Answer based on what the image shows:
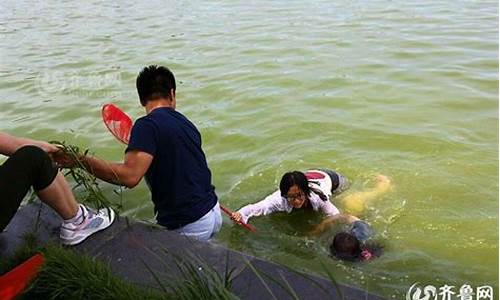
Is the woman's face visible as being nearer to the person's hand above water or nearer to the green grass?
the person's hand above water

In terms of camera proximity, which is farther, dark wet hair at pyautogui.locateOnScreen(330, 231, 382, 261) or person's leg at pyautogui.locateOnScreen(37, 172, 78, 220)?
dark wet hair at pyautogui.locateOnScreen(330, 231, 382, 261)

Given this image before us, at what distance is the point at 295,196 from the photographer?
14.9 feet

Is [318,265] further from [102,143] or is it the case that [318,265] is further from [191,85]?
[191,85]

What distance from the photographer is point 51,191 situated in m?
3.21

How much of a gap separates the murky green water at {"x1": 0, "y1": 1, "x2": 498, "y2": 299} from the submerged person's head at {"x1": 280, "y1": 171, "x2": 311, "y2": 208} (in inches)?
15.6

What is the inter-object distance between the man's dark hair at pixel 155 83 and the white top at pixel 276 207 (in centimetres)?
160

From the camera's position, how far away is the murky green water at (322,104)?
15.2 ft

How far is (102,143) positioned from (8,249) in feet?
11.1

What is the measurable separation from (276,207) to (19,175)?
96.2 inches

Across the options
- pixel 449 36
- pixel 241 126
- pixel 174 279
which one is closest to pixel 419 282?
pixel 174 279

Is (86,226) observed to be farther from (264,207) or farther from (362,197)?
(362,197)

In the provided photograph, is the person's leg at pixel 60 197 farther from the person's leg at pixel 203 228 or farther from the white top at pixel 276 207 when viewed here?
the white top at pixel 276 207

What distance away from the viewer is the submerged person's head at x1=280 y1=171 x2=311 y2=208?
4.49 meters

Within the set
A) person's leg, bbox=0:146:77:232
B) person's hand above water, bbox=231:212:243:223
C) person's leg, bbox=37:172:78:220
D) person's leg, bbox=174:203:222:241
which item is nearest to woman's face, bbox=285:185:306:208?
person's hand above water, bbox=231:212:243:223
